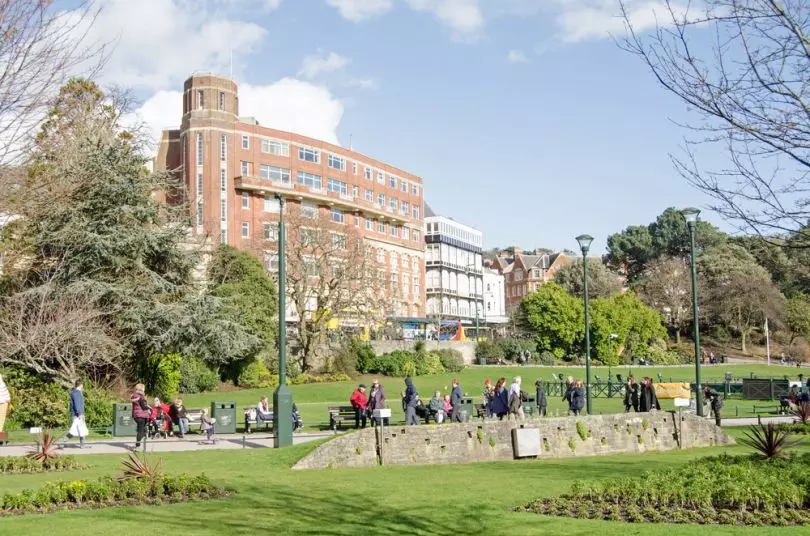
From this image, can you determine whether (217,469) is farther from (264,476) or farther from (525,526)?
(525,526)

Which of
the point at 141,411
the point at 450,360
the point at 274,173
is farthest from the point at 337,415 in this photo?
the point at 274,173

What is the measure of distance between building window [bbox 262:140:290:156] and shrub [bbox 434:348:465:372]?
2496cm

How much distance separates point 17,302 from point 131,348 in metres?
6.22

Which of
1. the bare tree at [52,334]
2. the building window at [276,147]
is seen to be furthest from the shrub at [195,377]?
the building window at [276,147]

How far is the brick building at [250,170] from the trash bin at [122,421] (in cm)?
3498

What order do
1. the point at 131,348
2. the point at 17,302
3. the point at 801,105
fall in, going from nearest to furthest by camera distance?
the point at 801,105 < the point at 17,302 < the point at 131,348

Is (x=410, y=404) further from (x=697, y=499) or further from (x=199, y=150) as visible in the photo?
(x=199, y=150)

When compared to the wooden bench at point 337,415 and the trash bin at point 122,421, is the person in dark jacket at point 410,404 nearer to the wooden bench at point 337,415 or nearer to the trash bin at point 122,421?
the wooden bench at point 337,415

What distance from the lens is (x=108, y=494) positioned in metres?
11.8

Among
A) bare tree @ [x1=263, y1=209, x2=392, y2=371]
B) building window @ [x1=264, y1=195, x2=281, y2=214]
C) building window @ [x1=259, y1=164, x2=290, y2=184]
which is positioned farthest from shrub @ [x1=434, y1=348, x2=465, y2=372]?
building window @ [x1=259, y1=164, x2=290, y2=184]

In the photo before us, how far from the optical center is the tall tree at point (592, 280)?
308 ft

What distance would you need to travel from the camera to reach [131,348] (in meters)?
35.7

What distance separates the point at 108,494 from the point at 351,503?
349cm

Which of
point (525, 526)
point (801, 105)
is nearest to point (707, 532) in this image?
point (525, 526)
